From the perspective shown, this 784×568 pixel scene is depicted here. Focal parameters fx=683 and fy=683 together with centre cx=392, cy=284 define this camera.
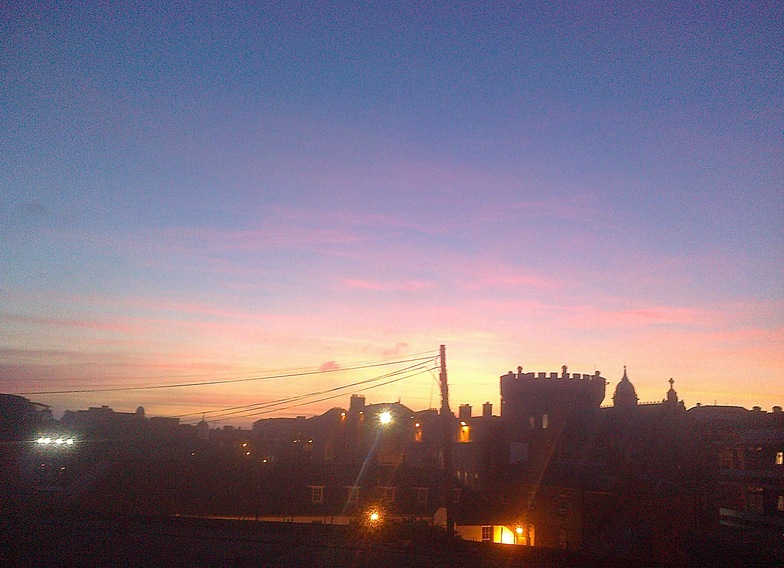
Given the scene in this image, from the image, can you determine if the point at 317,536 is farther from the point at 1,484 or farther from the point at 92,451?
the point at 92,451

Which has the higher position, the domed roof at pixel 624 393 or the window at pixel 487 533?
the domed roof at pixel 624 393

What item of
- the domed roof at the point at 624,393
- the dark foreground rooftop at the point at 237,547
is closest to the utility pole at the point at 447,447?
the dark foreground rooftop at the point at 237,547

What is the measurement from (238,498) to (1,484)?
2016cm

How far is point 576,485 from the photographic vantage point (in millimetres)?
63312

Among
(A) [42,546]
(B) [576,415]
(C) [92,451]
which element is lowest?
(A) [42,546]

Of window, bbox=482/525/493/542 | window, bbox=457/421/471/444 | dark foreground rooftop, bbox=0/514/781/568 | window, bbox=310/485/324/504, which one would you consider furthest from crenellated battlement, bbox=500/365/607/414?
dark foreground rooftop, bbox=0/514/781/568

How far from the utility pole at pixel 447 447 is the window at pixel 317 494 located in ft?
89.5

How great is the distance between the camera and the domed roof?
329ft

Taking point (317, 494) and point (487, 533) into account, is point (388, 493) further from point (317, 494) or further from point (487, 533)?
point (487, 533)

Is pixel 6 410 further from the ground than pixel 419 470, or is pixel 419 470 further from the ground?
pixel 6 410

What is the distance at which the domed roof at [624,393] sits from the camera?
10019 centimetres

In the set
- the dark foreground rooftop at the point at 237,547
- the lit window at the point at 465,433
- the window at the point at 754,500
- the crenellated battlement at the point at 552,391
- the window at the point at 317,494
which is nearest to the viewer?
the dark foreground rooftop at the point at 237,547

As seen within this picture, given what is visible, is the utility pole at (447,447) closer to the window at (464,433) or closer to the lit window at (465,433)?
the window at (464,433)

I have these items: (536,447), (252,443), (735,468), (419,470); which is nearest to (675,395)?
(735,468)
